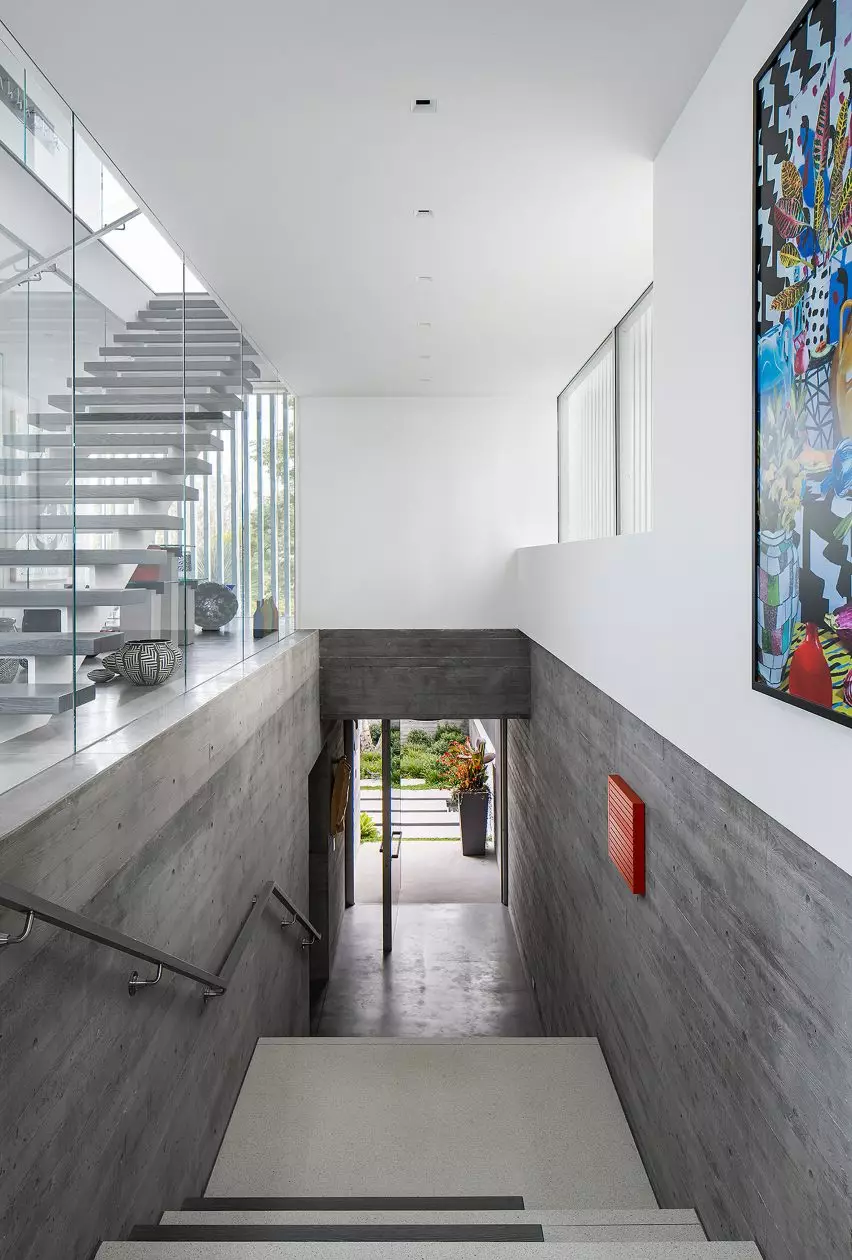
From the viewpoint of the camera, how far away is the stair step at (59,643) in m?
1.88

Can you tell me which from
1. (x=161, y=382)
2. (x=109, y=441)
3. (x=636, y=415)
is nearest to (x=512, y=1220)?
(x=109, y=441)

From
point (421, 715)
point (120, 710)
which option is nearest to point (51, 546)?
point (120, 710)

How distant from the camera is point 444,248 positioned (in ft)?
11.9

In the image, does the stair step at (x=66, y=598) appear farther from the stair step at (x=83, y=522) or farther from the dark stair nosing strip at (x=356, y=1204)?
the dark stair nosing strip at (x=356, y=1204)

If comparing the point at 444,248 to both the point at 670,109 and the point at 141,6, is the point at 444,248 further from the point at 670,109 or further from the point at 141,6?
the point at 141,6

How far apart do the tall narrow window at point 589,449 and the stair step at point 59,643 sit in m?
3.22

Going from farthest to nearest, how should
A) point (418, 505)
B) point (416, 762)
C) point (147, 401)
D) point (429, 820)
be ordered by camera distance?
1. point (429, 820)
2. point (416, 762)
3. point (418, 505)
4. point (147, 401)

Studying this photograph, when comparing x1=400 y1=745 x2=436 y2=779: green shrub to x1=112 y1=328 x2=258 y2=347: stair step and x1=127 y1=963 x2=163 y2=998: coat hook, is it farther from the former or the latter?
x1=127 y1=963 x2=163 y2=998: coat hook

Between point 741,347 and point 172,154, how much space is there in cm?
191

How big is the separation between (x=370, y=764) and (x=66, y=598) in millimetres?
7000

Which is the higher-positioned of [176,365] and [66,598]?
[176,365]

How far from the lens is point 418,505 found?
6711 millimetres

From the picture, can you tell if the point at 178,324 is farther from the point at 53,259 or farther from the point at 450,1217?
the point at 450,1217

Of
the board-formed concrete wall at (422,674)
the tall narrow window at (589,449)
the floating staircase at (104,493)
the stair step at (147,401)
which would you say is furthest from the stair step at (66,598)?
the board-formed concrete wall at (422,674)
